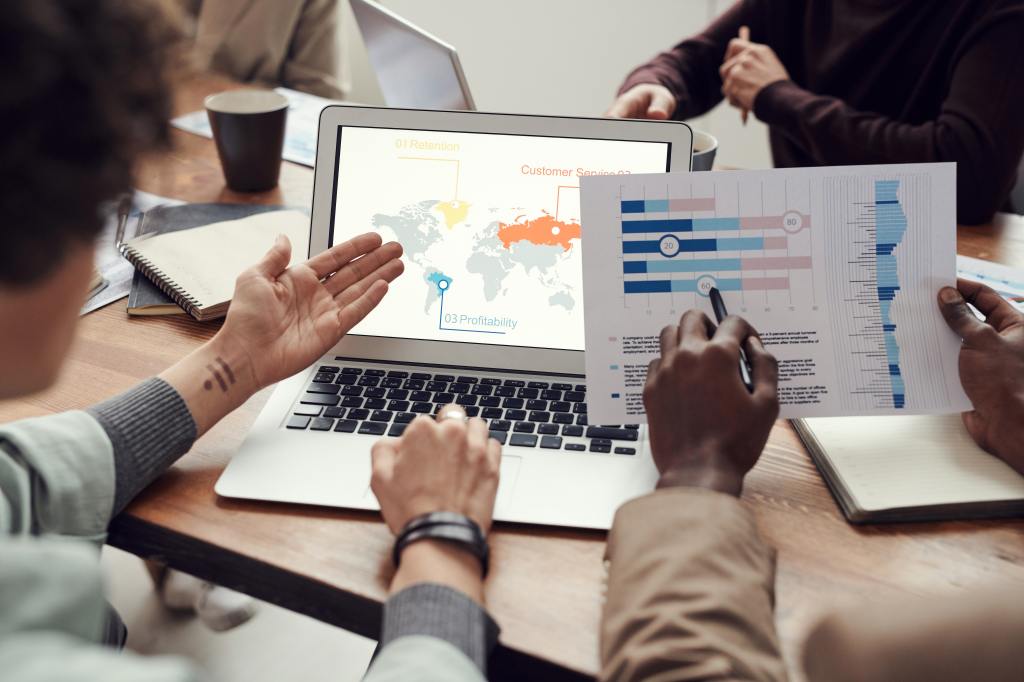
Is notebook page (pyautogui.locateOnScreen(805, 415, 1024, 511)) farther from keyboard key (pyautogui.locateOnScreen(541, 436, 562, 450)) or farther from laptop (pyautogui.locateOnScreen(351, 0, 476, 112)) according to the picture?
laptop (pyautogui.locateOnScreen(351, 0, 476, 112))

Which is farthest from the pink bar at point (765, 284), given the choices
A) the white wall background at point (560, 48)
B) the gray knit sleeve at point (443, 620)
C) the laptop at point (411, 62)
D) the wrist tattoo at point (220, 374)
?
the white wall background at point (560, 48)

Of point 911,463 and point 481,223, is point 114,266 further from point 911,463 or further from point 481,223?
point 911,463

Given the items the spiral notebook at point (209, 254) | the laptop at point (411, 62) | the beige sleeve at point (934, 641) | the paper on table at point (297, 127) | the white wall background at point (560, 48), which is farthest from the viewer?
the white wall background at point (560, 48)

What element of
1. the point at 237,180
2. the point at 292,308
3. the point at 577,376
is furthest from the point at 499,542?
the point at 237,180

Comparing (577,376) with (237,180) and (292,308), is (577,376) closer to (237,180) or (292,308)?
(292,308)

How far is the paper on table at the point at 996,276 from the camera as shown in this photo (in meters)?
1.11

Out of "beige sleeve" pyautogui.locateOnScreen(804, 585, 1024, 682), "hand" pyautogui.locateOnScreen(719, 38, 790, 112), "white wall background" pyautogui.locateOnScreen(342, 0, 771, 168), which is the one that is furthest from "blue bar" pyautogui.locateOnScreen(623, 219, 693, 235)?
"white wall background" pyautogui.locateOnScreen(342, 0, 771, 168)

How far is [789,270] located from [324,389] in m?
0.49

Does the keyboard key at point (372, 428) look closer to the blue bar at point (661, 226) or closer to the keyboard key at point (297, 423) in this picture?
the keyboard key at point (297, 423)

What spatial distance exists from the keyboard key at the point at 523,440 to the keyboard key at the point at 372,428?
129 millimetres

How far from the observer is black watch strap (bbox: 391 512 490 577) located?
677mm

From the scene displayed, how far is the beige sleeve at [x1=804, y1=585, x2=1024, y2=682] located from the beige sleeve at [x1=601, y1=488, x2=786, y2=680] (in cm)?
18

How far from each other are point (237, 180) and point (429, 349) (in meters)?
0.64

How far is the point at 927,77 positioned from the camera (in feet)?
5.03
